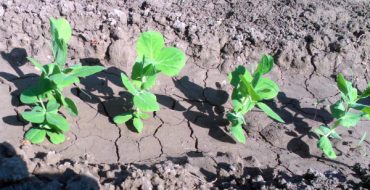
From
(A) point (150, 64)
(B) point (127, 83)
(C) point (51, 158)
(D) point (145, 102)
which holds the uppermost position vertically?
(A) point (150, 64)

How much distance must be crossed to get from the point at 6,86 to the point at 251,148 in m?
1.91

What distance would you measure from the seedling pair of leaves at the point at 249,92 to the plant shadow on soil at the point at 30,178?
3.63 ft

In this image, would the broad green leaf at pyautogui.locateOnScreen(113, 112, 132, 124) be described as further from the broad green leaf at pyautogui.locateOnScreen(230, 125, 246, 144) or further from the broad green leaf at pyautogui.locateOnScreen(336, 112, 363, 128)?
the broad green leaf at pyautogui.locateOnScreen(336, 112, 363, 128)

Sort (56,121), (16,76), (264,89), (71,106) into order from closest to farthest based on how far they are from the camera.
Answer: (56,121)
(71,106)
(264,89)
(16,76)

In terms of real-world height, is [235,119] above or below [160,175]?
above

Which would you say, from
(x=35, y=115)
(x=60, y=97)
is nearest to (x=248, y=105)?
(x=60, y=97)

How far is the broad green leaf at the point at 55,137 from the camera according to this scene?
8.95 feet

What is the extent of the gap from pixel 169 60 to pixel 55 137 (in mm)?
921

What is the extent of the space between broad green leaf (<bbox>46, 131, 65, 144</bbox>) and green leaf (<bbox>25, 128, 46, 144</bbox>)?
→ 49mm

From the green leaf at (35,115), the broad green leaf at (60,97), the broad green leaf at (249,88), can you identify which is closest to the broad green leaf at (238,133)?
the broad green leaf at (249,88)

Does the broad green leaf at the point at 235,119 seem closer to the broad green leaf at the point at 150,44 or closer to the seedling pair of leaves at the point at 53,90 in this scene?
the broad green leaf at the point at 150,44

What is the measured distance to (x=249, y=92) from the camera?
108 inches

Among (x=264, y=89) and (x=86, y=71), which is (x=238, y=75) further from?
(x=86, y=71)

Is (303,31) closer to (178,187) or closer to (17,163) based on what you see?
(178,187)
